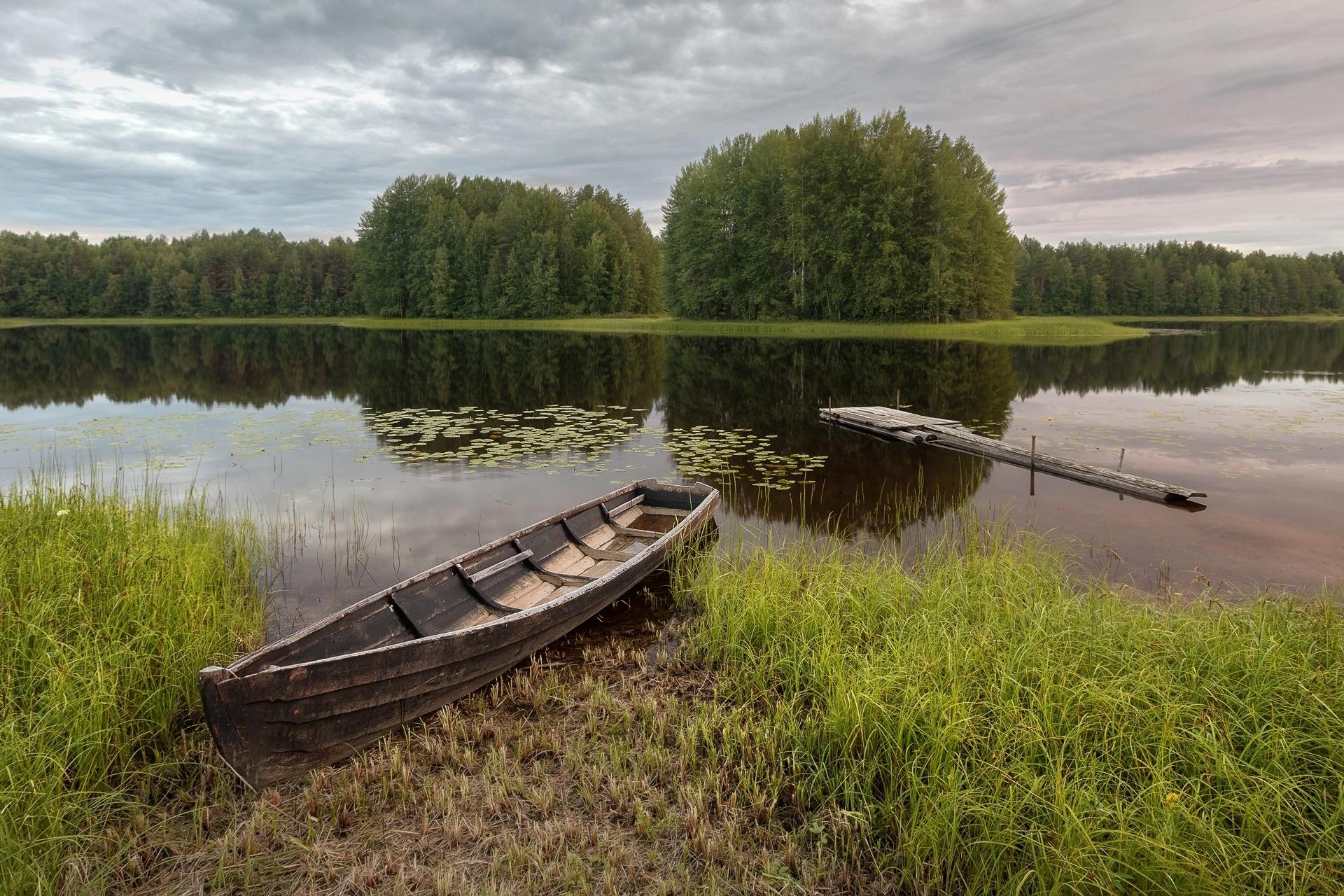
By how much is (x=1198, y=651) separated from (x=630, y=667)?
169 inches

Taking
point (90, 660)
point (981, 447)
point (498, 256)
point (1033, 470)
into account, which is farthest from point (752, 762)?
point (498, 256)

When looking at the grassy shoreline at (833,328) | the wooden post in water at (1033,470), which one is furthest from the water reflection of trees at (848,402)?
the grassy shoreline at (833,328)

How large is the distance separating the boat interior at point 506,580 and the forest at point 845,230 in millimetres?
47061

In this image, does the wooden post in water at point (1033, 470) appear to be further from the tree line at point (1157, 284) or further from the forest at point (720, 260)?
the tree line at point (1157, 284)

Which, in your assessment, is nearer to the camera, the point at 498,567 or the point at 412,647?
the point at 412,647

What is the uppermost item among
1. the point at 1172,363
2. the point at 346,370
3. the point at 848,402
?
the point at 1172,363

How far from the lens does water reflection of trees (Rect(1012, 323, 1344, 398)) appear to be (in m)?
27.3

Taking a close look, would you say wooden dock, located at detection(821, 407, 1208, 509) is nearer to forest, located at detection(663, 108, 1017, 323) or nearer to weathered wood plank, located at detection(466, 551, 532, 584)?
weathered wood plank, located at detection(466, 551, 532, 584)

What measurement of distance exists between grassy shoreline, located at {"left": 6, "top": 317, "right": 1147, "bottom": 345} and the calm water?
1331cm

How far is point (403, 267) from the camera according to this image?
76875 mm

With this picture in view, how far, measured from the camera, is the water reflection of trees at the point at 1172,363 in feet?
89.7

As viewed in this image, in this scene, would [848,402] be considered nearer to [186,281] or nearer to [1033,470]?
[1033,470]

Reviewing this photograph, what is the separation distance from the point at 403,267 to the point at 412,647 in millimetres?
79473

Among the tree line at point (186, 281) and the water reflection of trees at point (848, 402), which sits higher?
the tree line at point (186, 281)
